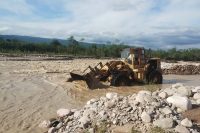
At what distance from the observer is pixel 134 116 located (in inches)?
392

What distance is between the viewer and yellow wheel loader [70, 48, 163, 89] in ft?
69.3

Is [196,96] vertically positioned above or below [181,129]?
above

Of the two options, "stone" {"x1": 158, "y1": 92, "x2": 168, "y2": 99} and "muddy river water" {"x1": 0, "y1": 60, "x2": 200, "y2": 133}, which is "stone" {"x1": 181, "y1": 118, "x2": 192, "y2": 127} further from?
"muddy river water" {"x1": 0, "y1": 60, "x2": 200, "y2": 133}

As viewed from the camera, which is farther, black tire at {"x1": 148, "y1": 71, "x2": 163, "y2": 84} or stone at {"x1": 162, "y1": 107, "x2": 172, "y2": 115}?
black tire at {"x1": 148, "y1": 71, "x2": 163, "y2": 84}

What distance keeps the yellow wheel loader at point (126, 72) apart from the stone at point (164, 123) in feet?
36.5

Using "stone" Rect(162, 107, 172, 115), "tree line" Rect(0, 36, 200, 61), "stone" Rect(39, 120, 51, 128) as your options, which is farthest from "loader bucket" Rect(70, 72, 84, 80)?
"tree line" Rect(0, 36, 200, 61)

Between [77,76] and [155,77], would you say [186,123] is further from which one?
[155,77]

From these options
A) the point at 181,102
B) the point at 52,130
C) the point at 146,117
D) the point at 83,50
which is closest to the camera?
the point at 146,117

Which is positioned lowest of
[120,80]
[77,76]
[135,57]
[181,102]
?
[120,80]

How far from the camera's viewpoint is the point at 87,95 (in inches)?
724

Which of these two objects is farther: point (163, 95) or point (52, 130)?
point (163, 95)

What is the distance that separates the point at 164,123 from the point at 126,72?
12602mm

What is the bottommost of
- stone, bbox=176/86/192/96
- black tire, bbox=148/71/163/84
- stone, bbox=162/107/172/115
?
black tire, bbox=148/71/163/84

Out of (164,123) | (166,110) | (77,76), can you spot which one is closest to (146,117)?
(164,123)
